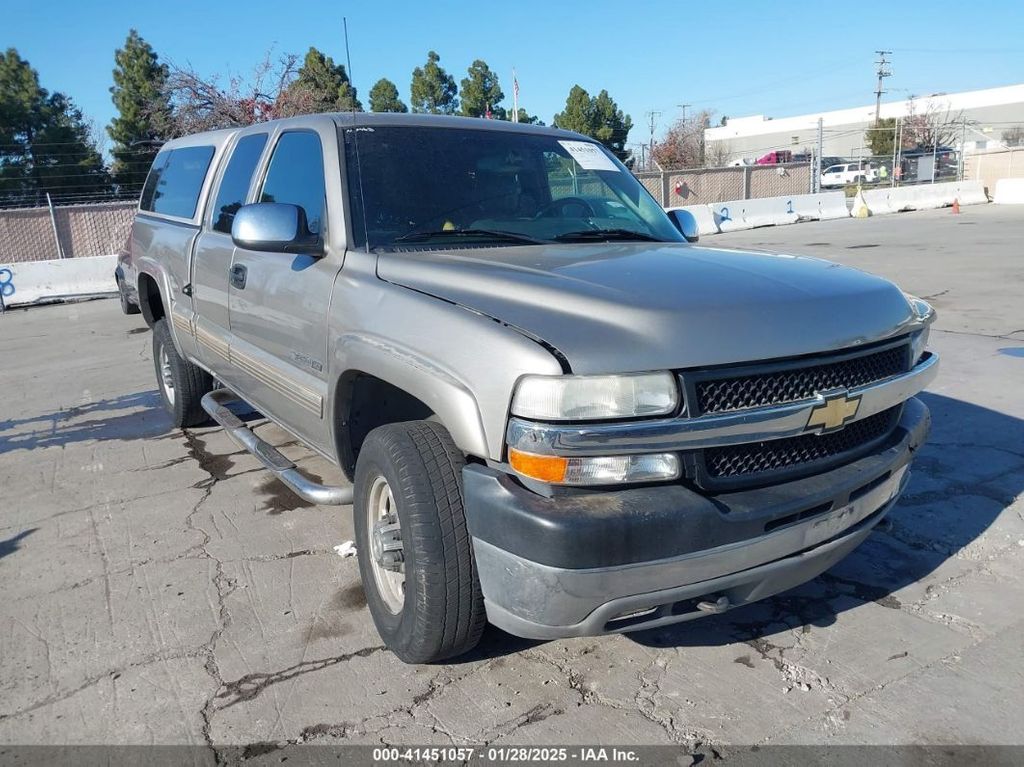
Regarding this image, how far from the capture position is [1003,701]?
2.70 m

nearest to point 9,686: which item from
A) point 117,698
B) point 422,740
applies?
point 117,698

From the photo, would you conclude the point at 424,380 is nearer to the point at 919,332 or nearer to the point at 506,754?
the point at 506,754

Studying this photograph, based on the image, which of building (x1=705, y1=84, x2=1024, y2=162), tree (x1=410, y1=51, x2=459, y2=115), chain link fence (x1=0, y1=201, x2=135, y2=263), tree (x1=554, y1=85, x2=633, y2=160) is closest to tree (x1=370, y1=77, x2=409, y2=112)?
tree (x1=410, y1=51, x2=459, y2=115)

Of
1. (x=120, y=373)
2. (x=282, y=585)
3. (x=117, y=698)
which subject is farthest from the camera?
(x=120, y=373)

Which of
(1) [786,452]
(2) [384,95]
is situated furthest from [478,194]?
(2) [384,95]

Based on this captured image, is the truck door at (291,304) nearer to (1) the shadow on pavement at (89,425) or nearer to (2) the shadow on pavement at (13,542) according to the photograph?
(2) the shadow on pavement at (13,542)

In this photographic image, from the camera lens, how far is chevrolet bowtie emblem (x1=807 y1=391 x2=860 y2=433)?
2.49 meters

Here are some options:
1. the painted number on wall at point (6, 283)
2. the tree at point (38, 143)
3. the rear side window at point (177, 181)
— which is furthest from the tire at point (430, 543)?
the tree at point (38, 143)

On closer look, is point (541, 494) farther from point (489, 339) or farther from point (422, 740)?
point (422, 740)

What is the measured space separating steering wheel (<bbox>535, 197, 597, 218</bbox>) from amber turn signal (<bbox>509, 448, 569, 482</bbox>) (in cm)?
170

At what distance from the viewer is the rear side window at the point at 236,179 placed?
4.36 m

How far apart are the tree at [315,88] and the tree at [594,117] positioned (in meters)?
17.8

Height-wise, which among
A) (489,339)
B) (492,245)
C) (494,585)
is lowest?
(494,585)

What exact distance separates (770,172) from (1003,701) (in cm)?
2961
